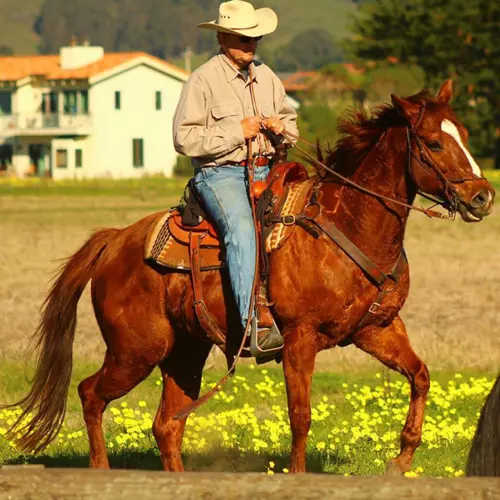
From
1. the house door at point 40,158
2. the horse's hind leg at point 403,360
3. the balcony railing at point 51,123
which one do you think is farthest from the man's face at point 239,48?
the house door at point 40,158

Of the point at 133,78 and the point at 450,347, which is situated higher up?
the point at 450,347

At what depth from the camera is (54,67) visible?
111 metres

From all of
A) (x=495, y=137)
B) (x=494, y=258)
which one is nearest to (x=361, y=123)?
(x=494, y=258)

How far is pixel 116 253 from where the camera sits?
10.2 metres

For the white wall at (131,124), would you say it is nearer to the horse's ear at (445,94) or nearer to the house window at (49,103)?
the house window at (49,103)

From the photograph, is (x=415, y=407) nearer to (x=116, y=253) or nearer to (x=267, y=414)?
(x=116, y=253)

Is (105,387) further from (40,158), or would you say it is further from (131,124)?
(131,124)

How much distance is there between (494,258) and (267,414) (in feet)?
51.5

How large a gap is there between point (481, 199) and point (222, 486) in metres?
4.18

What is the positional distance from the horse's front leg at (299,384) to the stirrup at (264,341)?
0.34ft

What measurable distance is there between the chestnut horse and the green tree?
74.3 metres

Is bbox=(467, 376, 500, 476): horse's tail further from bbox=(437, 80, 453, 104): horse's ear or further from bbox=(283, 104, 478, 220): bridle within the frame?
bbox=(437, 80, 453, 104): horse's ear

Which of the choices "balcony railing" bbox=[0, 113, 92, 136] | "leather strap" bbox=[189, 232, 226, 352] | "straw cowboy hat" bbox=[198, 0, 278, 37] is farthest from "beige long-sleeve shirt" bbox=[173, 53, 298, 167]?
"balcony railing" bbox=[0, 113, 92, 136]

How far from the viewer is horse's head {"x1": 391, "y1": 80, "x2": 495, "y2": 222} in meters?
8.70
